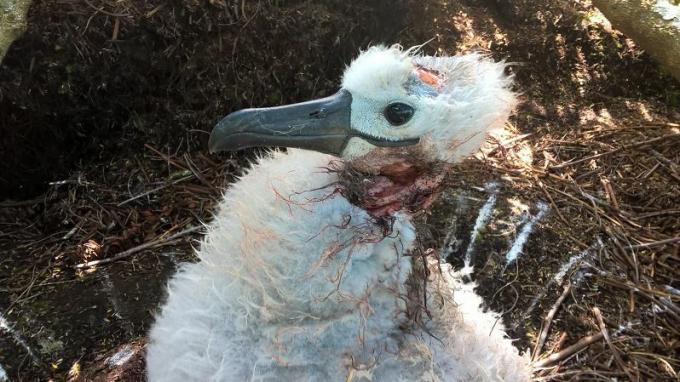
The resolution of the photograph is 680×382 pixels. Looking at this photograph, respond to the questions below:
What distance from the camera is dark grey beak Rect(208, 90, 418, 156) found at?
1134 mm

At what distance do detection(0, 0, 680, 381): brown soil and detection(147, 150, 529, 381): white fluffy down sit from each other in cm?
94

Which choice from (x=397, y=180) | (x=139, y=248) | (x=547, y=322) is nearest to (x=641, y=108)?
(x=547, y=322)

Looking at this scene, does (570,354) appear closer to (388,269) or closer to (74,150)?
(388,269)

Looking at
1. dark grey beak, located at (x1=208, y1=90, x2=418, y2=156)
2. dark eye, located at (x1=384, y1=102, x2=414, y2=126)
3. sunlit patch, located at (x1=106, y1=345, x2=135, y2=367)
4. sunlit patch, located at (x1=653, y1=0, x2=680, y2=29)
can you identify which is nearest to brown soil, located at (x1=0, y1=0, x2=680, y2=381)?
sunlit patch, located at (x1=106, y1=345, x2=135, y2=367)

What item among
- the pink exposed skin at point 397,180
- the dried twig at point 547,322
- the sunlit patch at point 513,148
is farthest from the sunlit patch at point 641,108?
the pink exposed skin at point 397,180

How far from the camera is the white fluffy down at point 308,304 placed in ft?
3.78

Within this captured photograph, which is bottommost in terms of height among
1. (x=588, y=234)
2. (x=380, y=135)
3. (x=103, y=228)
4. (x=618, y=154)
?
(x=103, y=228)

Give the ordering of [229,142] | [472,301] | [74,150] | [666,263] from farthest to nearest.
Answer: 1. [74,150]
2. [666,263]
3. [472,301]
4. [229,142]

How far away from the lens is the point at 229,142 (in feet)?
3.76

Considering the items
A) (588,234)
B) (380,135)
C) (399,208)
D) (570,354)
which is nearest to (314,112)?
(380,135)

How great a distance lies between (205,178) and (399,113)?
1606mm

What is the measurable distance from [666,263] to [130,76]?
252 cm

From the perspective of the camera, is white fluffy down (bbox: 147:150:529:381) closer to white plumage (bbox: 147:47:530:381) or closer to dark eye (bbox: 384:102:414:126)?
white plumage (bbox: 147:47:530:381)

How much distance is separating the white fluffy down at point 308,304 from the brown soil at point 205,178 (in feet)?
3.10
